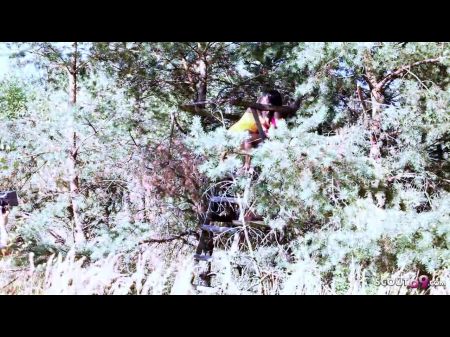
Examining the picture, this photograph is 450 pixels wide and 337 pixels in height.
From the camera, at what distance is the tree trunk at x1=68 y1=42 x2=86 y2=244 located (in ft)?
16.5

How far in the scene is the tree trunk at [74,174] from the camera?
5.03m

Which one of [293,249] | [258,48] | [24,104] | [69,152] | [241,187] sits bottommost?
[293,249]

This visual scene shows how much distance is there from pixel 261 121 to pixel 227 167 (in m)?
0.77

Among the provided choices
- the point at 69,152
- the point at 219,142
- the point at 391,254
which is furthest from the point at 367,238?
the point at 69,152

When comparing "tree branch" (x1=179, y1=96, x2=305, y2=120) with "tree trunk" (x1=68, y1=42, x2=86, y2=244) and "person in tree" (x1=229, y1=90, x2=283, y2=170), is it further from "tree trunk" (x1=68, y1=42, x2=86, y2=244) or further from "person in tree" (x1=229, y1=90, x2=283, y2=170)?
"tree trunk" (x1=68, y1=42, x2=86, y2=244)

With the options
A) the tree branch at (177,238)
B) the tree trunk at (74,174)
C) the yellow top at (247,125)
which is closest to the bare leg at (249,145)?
the yellow top at (247,125)

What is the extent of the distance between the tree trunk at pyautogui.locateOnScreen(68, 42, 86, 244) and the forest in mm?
16

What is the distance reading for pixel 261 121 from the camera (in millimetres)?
4465

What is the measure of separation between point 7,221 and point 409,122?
4186 mm

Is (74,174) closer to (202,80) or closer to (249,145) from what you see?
(202,80)

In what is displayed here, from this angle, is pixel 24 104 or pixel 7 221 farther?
pixel 24 104
